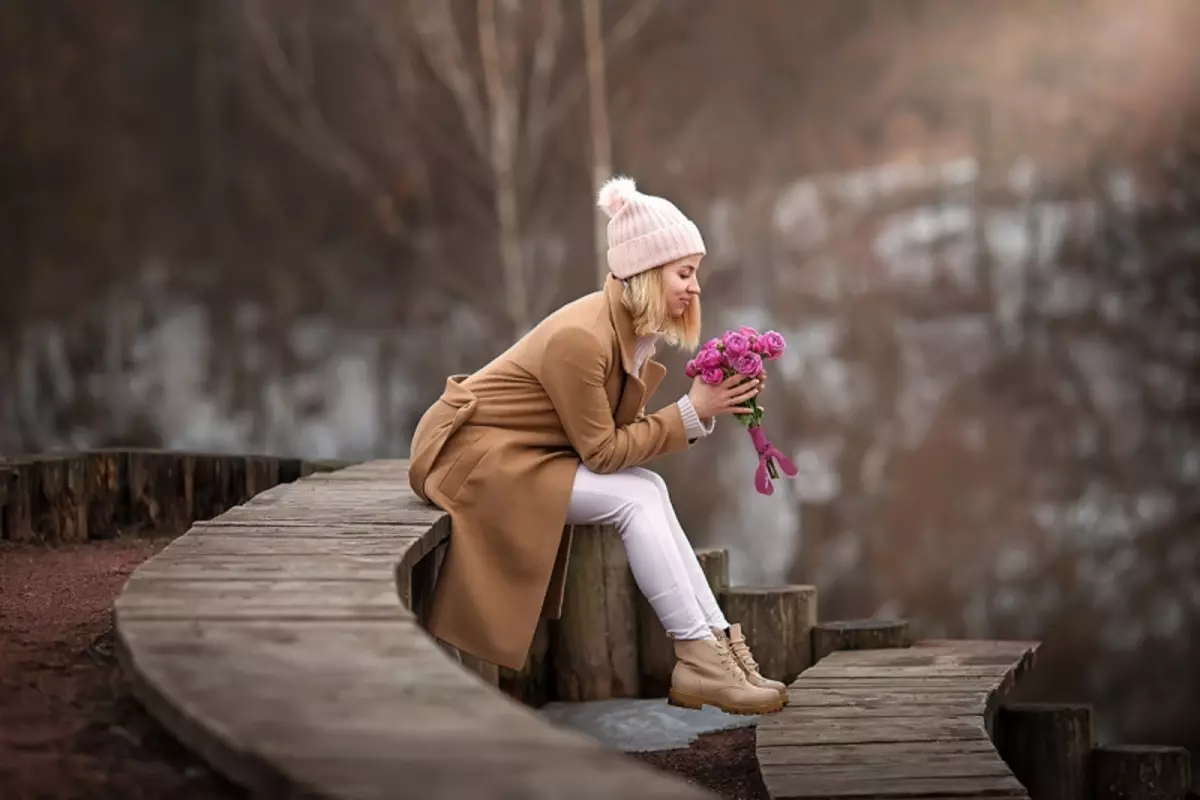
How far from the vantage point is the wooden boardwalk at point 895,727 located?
3.08m

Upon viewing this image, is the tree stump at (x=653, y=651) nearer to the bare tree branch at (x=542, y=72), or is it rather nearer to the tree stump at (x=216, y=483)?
the tree stump at (x=216, y=483)

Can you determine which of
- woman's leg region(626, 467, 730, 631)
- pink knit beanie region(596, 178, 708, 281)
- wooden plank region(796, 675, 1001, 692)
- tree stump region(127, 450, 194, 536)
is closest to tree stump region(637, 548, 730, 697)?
wooden plank region(796, 675, 1001, 692)

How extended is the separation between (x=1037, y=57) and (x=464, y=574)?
361cm

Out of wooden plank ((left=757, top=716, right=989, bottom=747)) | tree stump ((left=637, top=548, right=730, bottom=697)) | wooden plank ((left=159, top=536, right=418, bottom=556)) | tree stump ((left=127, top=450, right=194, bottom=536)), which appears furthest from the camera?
tree stump ((left=127, top=450, right=194, bottom=536))

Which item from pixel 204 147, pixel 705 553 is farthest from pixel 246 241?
pixel 705 553

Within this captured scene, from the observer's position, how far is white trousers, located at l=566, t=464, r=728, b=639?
364 centimetres

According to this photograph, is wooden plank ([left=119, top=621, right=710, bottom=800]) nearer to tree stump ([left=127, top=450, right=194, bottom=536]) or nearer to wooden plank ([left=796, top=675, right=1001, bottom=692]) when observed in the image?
wooden plank ([left=796, top=675, right=1001, bottom=692])

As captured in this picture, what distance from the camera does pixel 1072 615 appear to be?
20.9 ft

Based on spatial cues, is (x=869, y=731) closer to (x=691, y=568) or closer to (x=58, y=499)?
(x=691, y=568)

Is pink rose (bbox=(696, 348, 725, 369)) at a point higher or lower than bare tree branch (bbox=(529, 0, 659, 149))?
lower

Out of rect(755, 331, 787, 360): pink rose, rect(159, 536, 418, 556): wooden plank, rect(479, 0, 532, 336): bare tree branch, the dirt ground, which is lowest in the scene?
→ the dirt ground

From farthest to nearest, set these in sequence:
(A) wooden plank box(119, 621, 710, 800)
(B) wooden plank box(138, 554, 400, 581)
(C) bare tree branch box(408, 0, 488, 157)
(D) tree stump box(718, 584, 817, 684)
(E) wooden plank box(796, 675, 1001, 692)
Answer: (C) bare tree branch box(408, 0, 488, 157) → (D) tree stump box(718, 584, 817, 684) → (E) wooden plank box(796, 675, 1001, 692) → (B) wooden plank box(138, 554, 400, 581) → (A) wooden plank box(119, 621, 710, 800)

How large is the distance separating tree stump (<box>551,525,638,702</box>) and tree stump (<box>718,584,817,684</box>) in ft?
1.04

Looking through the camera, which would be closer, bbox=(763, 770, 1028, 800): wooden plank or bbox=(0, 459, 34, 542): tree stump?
bbox=(763, 770, 1028, 800): wooden plank
